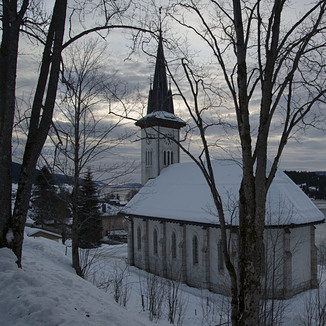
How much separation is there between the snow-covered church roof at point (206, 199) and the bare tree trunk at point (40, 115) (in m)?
8.59

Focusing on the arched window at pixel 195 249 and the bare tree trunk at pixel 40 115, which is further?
the arched window at pixel 195 249

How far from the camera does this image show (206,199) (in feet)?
61.6

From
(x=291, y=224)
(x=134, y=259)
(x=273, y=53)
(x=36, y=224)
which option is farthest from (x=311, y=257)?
(x=36, y=224)

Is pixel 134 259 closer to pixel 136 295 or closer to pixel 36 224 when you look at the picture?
pixel 136 295

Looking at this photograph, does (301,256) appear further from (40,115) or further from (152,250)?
(40,115)

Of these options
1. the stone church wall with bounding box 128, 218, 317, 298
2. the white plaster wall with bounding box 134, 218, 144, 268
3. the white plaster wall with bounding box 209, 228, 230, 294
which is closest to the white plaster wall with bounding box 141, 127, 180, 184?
the white plaster wall with bounding box 134, 218, 144, 268

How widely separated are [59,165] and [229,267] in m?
7.09

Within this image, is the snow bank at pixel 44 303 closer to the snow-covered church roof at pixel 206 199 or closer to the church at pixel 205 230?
the church at pixel 205 230

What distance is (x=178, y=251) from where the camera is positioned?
19.4 meters

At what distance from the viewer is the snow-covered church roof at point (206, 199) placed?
15992mm

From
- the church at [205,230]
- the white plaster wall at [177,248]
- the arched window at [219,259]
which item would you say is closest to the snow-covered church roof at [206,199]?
the church at [205,230]

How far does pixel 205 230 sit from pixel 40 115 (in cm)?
1307

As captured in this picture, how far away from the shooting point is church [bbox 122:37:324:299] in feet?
50.8

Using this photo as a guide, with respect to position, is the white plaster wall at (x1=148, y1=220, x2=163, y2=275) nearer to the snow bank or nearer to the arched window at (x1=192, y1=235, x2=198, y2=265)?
the arched window at (x1=192, y1=235, x2=198, y2=265)
